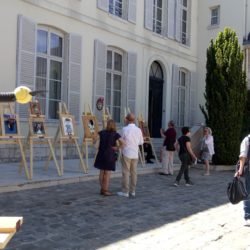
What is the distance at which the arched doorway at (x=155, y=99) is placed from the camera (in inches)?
680

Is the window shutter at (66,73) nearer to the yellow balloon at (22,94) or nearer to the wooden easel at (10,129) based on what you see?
the wooden easel at (10,129)

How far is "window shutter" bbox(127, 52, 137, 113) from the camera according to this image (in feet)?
50.6

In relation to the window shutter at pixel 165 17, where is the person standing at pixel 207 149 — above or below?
below

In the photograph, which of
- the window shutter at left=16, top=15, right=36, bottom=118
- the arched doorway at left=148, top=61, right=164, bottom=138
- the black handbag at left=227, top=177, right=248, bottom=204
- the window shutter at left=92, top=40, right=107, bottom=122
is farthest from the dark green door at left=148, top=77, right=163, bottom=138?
the black handbag at left=227, top=177, right=248, bottom=204

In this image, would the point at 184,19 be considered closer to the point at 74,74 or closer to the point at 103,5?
the point at 103,5

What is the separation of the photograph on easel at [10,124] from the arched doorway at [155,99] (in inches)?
357

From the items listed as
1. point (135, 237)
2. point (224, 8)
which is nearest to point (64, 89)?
point (135, 237)

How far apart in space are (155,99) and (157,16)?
10.8 ft

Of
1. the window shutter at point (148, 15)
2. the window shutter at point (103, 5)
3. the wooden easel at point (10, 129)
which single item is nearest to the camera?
the wooden easel at point (10, 129)

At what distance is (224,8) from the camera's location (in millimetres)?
19500

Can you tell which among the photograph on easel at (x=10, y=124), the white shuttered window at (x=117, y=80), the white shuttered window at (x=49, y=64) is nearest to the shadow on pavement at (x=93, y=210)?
the photograph on easel at (x=10, y=124)

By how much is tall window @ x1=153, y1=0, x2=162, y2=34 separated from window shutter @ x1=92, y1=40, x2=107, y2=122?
3.80 meters

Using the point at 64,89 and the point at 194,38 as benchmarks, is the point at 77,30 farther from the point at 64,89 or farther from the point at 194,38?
the point at 194,38

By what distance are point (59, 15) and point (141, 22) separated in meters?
4.46
